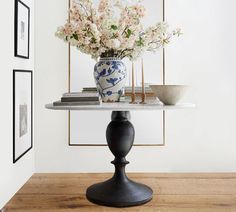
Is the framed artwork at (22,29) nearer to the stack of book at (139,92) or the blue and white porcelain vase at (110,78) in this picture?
the blue and white porcelain vase at (110,78)

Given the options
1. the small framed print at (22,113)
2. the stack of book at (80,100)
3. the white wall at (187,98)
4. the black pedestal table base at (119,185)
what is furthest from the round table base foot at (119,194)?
the white wall at (187,98)

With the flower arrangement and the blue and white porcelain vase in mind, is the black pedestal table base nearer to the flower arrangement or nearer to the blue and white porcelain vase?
the blue and white porcelain vase

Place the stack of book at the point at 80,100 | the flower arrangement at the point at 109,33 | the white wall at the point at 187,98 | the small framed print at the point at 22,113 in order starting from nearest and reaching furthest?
the stack of book at the point at 80,100, the flower arrangement at the point at 109,33, the small framed print at the point at 22,113, the white wall at the point at 187,98

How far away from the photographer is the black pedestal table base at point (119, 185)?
1535 mm

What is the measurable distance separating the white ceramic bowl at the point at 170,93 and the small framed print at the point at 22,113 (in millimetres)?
763

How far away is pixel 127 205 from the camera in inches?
59.8

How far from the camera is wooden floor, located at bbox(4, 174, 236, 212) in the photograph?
1.52 m

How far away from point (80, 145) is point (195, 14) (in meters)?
1.15

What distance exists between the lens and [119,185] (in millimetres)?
1593

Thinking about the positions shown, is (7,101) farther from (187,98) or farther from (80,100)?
(187,98)

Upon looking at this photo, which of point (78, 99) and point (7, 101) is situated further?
point (7, 101)

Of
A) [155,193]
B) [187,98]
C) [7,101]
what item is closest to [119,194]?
[155,193]

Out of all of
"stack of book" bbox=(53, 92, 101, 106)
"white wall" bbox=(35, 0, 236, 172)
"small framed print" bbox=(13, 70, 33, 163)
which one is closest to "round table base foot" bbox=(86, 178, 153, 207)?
"stack of book" bbox=(53, 92, 101, 106)

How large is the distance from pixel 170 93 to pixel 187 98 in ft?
3.03
